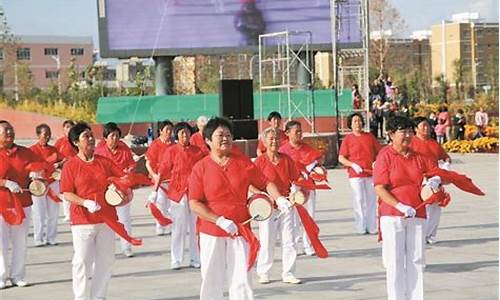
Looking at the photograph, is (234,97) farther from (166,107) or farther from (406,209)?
(406,209)

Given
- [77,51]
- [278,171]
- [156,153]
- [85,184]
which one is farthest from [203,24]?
[77,51]

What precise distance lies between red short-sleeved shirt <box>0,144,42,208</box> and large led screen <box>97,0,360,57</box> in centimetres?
2183

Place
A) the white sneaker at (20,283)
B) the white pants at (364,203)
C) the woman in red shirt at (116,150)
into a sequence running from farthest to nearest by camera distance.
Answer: the white pants at (364,203), the woman in red shirt at (116,150), the white sneaker at (20,283)

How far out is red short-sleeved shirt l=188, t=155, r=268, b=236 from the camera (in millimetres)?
7328

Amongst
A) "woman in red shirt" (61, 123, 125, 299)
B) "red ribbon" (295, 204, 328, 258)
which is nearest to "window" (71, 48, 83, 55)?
"red ribbon" (295, 204, 328, 258)

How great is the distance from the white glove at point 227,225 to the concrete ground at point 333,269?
227 cm

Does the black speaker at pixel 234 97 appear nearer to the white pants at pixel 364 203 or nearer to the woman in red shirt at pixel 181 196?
the white pants at pixel 364 203

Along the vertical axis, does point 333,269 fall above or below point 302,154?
below

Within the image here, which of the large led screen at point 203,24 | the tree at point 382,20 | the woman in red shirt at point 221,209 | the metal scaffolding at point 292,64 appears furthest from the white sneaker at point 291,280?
the tree at point 382,20

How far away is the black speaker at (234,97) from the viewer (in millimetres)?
25062

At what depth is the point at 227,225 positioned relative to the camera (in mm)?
7117

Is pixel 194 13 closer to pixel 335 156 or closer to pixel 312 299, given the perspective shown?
pixel 335 156

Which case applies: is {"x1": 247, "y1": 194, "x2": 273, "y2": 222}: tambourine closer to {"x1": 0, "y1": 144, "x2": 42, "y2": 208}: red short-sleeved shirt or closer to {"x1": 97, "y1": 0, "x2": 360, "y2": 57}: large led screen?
{"x1": 0, "y1": 144, "x2": 42, "y2": 208}: red short-sleeved shirt

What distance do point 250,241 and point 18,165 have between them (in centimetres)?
365
